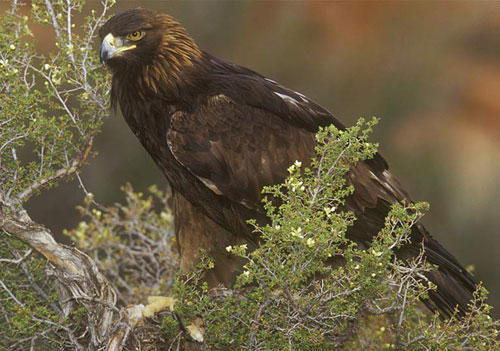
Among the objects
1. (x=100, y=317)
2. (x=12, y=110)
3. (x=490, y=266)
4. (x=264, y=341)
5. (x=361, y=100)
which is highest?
(x=12, y=110)

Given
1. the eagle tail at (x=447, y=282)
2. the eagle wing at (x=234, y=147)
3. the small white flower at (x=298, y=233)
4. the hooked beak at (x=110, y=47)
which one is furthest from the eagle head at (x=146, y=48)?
the eagle tail at (x=447, y=282)

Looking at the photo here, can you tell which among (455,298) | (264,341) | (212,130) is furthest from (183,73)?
(455,298)

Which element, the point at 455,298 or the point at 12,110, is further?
the point at 455,298

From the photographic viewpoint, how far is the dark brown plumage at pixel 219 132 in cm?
453

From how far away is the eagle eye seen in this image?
4.59 meters

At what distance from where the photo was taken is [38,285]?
471 cm

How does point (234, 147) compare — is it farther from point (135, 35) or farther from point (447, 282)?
point (447, 282)

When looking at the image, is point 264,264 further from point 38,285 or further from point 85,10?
point 85,10

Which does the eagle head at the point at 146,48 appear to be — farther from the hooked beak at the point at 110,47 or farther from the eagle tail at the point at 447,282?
the eagle tail at the point at 447,282

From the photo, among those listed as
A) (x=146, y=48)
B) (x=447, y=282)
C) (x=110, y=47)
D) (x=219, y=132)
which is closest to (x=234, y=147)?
(x=219, y=132)

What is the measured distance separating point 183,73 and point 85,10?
243 inches

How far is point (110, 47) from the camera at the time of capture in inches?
175

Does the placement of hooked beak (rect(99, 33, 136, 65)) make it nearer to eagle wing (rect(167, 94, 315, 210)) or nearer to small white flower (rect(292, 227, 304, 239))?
eagle wing (rect(167, 94, 315, 210))

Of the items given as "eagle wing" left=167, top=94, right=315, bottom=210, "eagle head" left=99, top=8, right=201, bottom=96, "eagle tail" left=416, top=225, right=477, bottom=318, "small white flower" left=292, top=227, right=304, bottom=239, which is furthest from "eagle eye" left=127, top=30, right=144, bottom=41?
"eagle tail" left=416, top=225, right=477, bottom=318
